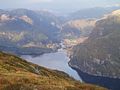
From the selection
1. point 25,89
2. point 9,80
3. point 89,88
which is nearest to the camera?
point 25,89

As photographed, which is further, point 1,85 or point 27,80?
point 27,80

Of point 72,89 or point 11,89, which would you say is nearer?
point 11,89

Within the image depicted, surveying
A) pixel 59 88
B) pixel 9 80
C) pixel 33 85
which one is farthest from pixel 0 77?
pixel 59 88

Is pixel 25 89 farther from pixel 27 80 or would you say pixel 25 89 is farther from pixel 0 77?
pixel 0 77

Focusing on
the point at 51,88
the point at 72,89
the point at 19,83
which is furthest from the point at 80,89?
the point at 19,83

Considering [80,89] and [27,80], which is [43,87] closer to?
[27,80]

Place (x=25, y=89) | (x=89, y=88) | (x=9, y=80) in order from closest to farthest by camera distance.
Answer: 1. (x=25, y=89)
2. (x=9, y=80)
3. (x=89, y=88)

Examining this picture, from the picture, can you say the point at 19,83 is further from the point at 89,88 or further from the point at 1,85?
the point at 89,88
